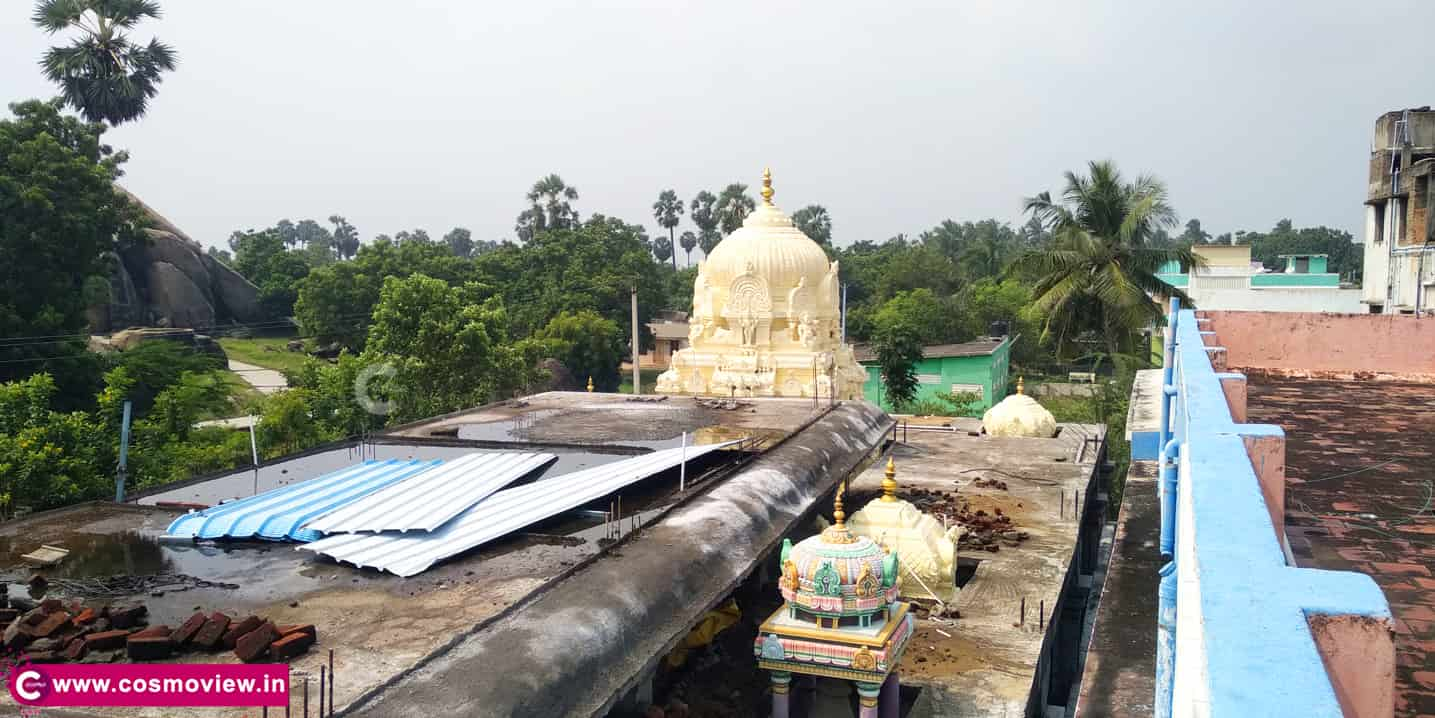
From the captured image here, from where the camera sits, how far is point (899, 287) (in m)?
68.0

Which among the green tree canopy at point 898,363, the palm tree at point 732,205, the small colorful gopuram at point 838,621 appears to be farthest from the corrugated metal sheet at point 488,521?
the palm tree at point 732,205

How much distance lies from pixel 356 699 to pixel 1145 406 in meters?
12.8

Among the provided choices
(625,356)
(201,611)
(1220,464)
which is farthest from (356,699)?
(625,356)

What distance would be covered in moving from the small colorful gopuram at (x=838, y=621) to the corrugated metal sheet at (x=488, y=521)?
2922 mm

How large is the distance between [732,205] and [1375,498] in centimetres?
7624

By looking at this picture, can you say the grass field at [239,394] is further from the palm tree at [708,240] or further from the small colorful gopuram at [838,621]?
the palm tree at [708,240]

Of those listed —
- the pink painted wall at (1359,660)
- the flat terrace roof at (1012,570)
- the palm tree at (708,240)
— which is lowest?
the flat terrace roof at (1012,570)

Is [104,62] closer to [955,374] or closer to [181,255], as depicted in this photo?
[181,255]

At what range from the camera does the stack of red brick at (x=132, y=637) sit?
771 centimetres

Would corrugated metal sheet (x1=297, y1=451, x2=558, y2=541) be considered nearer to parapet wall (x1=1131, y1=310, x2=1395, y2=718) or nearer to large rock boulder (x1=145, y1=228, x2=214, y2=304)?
parapet wall (x1=1131, y1=310, x2=1395, y2=718)

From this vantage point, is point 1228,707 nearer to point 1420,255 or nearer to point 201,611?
point 201,611

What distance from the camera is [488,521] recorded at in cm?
1145

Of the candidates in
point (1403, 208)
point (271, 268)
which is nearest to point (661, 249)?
point (271, 268)

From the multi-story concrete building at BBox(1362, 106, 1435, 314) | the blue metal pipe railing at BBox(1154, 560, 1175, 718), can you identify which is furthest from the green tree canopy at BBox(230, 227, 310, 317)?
the blue metal pipe railing at BBox(1154, 560, 1175, 718)
